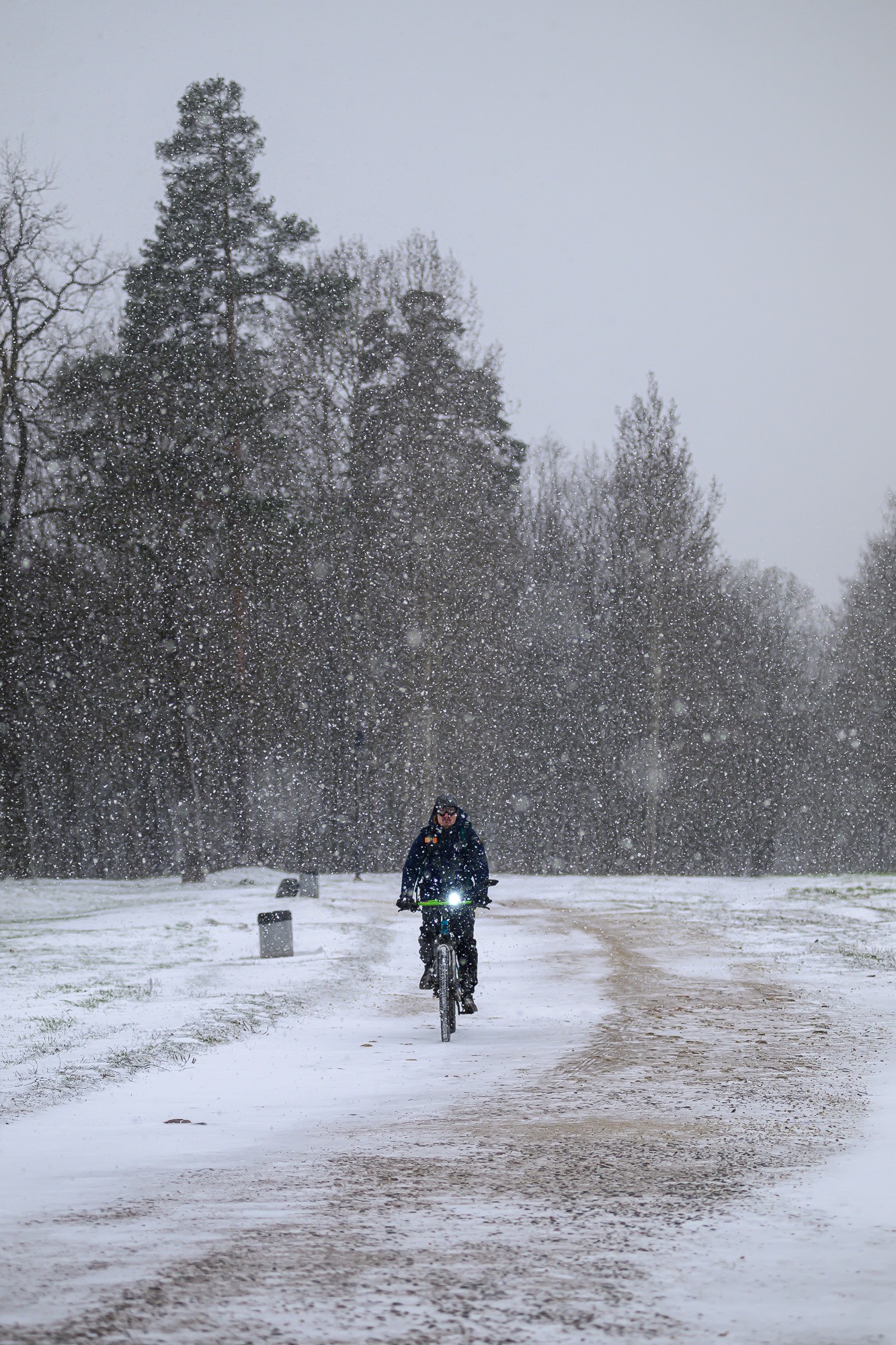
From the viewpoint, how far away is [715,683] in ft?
166

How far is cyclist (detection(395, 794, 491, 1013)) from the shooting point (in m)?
11.8

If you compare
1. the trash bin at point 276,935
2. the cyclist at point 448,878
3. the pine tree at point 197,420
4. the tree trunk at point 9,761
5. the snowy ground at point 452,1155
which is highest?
the pine tree at point 197,420

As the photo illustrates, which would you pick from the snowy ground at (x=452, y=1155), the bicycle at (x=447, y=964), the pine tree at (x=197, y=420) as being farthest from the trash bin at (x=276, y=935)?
the pine tree at (x=197, y=420)

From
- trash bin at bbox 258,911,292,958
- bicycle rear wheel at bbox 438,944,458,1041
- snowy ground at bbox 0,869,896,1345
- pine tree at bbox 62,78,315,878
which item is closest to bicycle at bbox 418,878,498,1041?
bicycle rear wheel at bbox 438,944,458,1041

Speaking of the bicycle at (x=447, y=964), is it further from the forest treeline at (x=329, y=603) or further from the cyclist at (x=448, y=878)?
the forest treeline at (x=329, y=603)

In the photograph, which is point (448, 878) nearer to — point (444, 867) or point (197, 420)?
point (444, 867)

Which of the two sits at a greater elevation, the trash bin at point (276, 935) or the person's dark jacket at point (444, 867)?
the person's dark jacket at point (444, 867)

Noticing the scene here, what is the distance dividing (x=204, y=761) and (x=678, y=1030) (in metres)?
32.3

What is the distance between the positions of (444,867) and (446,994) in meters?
1.08

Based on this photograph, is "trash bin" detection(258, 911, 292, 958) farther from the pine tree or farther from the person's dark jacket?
the pine tree

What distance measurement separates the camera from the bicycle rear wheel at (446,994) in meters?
11.2

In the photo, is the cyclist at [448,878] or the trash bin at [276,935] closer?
the cyclist at [448,878]

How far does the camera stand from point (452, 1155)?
6.79m

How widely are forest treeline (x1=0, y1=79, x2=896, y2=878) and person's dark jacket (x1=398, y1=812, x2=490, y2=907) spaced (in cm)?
2332
